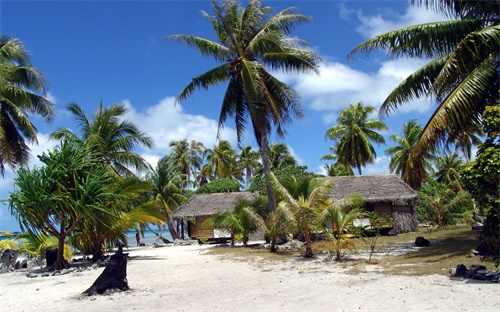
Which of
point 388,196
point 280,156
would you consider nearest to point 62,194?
point 388,196

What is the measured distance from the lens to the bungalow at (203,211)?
2667 centimetres

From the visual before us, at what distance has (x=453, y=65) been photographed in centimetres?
1091

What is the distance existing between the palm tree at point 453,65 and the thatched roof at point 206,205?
15916mm

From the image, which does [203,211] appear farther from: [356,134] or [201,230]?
[356,134]

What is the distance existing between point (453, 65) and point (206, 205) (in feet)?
64.1

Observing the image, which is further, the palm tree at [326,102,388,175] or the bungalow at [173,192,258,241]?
the palm tree at [326,102,388,175]

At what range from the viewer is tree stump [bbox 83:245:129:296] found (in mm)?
8578

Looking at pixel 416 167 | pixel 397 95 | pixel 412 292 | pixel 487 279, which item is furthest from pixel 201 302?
pixel 397 95

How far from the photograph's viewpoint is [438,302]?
646 cm

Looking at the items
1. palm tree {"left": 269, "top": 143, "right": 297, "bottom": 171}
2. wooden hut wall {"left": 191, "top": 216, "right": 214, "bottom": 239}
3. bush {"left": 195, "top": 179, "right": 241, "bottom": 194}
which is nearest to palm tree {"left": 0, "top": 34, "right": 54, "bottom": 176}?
wooden hut wall {"left": 191, "top": 216, "right": 214, "bottom": 239}

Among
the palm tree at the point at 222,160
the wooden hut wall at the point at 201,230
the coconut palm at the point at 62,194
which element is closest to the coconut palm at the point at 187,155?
the palm tree at the point at 222,160

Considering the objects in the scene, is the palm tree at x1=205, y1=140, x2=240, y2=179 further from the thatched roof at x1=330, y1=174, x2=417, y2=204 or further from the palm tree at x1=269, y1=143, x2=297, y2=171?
the thatched roof at x1=330, y1=174, x2=417, y2=204

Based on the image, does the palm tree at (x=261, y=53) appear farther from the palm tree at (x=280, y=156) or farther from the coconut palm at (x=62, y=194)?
the palm tree at (x=280, y=156)

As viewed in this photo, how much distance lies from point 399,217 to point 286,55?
38.8 ft
